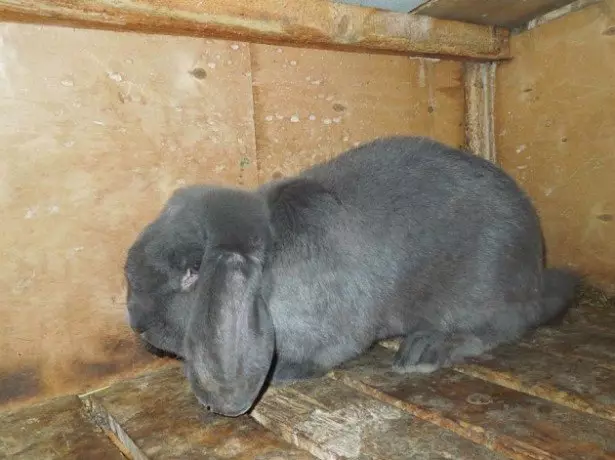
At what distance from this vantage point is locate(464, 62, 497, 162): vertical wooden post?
6.82ft

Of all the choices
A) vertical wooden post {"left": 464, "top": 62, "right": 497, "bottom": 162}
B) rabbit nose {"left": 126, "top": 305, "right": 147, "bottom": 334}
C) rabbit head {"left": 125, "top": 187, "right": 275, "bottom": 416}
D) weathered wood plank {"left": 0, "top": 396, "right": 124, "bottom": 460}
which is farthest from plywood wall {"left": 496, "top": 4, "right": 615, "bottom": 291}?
weathered wood plank {"left": 0, "top": 396, "right": 124, "bottom": 460}

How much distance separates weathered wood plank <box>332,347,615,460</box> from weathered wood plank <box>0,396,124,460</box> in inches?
22.0

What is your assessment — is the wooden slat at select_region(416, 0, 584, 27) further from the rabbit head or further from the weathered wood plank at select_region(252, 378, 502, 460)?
the weathered wood plank at select_region(252, 378, 502, 460)

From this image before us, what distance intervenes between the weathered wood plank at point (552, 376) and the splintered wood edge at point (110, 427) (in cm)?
76

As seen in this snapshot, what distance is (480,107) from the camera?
210 centimetres

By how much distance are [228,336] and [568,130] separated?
1479 millimetres

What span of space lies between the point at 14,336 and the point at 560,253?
5.77ft

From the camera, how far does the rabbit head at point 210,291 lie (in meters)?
1.00

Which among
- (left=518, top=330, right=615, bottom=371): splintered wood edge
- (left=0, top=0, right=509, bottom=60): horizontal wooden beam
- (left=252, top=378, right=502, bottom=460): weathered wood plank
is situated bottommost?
(left=252, top=378, right=502, bottom=460): weathered wood plank

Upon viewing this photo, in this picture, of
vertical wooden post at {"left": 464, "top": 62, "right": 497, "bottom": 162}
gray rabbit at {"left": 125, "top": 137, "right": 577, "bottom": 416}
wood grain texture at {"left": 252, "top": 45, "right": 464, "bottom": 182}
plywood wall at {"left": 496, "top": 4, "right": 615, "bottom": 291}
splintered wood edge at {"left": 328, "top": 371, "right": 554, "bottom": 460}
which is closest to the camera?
splintered wood edge at {"left": 328, "top": 371, "right": 554, "bottom": 460}

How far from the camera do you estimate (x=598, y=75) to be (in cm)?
176

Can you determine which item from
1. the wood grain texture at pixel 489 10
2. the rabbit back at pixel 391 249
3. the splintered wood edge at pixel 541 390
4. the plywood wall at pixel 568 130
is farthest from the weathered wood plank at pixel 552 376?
the wood grain texture at pixel 489 10

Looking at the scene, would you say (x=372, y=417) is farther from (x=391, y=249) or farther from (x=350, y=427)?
(x=391, y=249)

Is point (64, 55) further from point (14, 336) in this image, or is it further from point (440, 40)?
point (440, 40)
